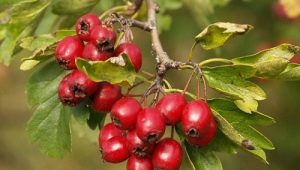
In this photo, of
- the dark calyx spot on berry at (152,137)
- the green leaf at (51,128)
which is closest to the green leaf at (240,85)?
the dark calyx spot on berry at (152,137)

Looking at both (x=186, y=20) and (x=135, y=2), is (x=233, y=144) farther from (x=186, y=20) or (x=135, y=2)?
(x=186, y=20)

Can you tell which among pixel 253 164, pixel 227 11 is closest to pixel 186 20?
pixel 227 11

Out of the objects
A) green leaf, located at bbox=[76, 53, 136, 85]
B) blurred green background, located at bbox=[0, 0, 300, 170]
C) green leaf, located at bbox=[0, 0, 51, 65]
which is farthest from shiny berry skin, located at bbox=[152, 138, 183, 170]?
blurred green background, located at bbox=[0, 0, 300, 170]

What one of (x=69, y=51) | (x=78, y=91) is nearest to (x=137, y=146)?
(x=78, y=91)

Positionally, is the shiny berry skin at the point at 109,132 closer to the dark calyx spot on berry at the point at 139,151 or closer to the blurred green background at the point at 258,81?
the dark calyx spot on berry at the point at 139,151

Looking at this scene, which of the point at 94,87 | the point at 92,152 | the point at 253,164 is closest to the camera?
the point at 94,87

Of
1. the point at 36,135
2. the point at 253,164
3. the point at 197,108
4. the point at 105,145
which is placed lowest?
the point at 253,164

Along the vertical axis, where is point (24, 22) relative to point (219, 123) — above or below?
above
